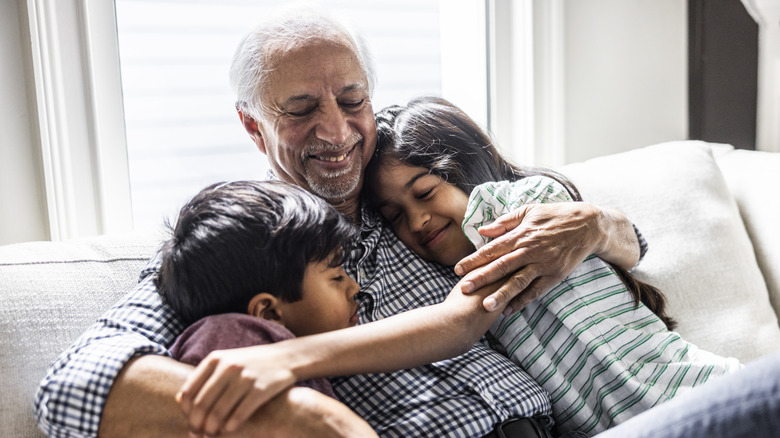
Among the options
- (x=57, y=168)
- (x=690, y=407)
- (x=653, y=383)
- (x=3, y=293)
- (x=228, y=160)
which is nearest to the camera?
(x=690, y=407)

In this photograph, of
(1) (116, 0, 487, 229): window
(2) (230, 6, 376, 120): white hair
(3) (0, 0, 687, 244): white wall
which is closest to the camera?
(2) (230, 6, 376, 120): white hair

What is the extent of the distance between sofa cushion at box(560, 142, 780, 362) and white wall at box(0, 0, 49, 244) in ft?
4.08

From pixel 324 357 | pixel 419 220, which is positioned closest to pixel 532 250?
pixel 419 220

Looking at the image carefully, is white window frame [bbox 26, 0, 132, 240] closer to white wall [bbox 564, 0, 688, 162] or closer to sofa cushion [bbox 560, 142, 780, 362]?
sofa cushion [bbox 560, 142, 780, 362]

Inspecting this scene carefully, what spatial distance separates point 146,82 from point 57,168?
0.35 m

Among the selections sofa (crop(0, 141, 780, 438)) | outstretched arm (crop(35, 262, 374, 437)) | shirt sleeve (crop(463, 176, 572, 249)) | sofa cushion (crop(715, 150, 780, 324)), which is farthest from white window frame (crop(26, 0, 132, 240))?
sofa cushion (crop(715, 150, 780, 324))

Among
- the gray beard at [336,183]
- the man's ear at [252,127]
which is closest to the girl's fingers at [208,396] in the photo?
the gray beard at [336,183]

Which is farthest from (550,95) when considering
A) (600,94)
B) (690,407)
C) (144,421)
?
(144,421)

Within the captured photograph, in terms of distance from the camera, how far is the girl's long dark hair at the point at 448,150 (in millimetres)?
1404

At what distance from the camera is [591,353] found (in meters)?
1.22

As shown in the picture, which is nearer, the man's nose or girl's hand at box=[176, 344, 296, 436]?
girl's hand at box=[176, 344, 296, 436]

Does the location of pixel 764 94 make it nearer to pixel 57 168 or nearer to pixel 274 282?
pixel 274 282

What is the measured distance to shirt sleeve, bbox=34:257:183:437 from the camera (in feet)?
2.94

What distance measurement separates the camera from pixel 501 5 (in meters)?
2.28
